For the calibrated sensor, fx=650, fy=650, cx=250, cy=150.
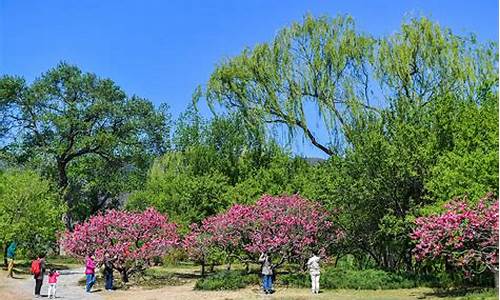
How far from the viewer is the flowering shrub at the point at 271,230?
20453 millimetres

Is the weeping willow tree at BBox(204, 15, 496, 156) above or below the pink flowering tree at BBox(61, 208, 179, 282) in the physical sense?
above

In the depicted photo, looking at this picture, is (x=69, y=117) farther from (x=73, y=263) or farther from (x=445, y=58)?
(x=445, y=58)

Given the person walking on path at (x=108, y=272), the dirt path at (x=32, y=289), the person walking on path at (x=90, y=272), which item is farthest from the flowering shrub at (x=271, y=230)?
the dirt path at (x=32, y=289)

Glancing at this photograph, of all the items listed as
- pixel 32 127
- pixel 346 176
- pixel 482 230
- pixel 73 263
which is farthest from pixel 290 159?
pixel 32 127

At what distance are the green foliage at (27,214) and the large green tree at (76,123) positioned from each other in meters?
9.18

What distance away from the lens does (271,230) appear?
20.6m

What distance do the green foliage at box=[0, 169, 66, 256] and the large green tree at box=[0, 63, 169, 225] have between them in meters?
9.18

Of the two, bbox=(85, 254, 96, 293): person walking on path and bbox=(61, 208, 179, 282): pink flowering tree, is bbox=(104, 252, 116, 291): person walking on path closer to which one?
bbox=(61, 208, 179, 282): pink flowering tree

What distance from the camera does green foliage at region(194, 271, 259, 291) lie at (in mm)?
19750

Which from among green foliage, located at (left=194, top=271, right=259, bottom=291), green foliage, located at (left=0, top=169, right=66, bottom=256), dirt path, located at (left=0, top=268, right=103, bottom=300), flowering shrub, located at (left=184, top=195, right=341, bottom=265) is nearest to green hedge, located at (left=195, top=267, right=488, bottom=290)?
green foliage, located at (left=194, top=271, right=259, bottom=291)

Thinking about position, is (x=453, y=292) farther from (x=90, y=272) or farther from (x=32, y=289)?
(x=32, y=289)

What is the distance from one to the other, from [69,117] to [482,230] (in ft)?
93.9

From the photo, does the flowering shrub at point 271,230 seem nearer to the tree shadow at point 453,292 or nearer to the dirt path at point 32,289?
the dirt path at point 32,289

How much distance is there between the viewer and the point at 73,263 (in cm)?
3609
